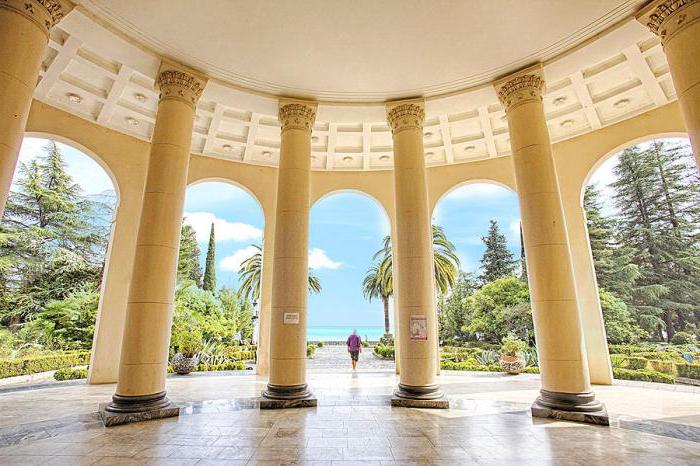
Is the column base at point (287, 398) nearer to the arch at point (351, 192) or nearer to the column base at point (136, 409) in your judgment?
the column base at point (136, 409)

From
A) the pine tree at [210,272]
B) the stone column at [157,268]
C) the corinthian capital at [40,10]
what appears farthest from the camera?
the pine tree at [210,272]

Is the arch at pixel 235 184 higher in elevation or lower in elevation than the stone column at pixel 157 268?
higher

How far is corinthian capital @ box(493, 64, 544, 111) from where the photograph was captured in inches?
465

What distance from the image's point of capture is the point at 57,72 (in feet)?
42.5

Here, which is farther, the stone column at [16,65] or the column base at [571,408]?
the column base at [571,408]

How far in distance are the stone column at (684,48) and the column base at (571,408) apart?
20.2 feet

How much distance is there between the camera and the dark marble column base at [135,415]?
8547 millimetres

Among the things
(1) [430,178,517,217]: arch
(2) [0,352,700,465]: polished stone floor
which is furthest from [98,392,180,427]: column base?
(1) [430,178,517,217]: arch

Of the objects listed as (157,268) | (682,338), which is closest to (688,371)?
(682,338)

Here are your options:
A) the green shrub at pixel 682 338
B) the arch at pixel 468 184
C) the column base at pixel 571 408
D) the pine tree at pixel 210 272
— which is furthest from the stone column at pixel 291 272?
the pine tree at pixel 210 272

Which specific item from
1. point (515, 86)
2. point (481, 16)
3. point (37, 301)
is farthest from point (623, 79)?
point (37, 301)

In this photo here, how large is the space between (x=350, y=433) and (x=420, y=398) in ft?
12.0

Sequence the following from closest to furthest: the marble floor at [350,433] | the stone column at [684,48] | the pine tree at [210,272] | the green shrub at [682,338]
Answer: the marble floor at [350,433] < the stone column at [684,48] < the green shrub at [682,338] < the pine tree at [210,272]

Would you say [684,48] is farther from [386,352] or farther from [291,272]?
[386,352]
